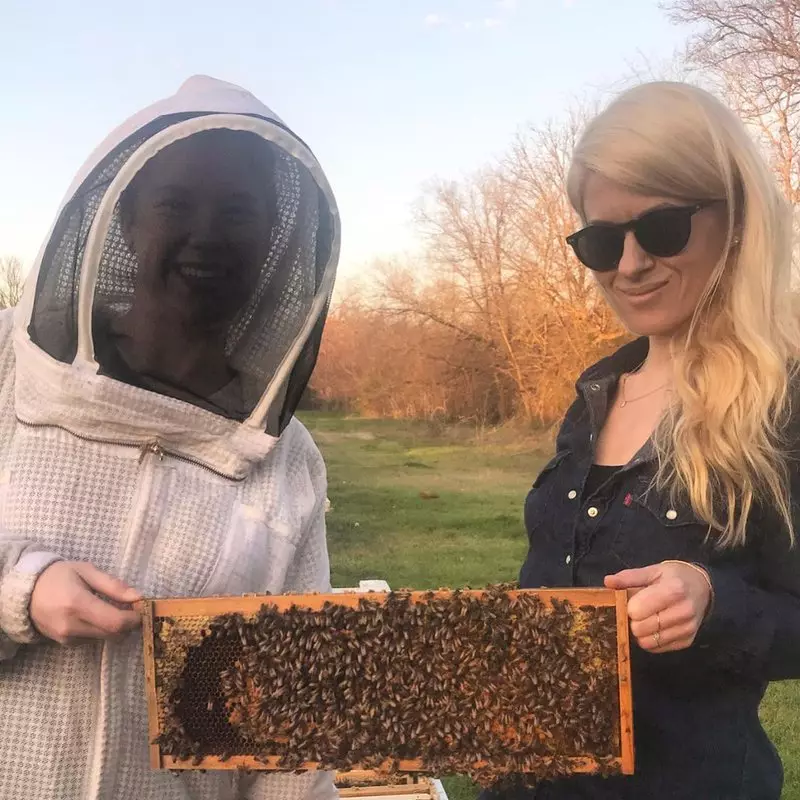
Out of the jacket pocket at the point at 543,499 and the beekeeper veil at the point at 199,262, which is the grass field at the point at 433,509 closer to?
the jacket pocket at the point at 543,499

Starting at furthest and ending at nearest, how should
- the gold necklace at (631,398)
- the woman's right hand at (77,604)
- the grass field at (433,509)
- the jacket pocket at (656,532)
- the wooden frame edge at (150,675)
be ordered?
1. the grass field at (433,509)
2. the gold necklace at (631,398)
3. the jacket pocket at (656,532)
4. the wooden frame edge at (150,675)
5. the woman's right hand at (77,604)

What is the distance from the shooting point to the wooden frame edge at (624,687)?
193 cm

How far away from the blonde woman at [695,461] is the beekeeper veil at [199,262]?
36.0 inches

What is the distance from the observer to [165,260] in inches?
85.4

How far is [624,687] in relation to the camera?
6.45ft

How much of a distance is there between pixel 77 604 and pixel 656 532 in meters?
1.55

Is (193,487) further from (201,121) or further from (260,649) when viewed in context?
(201,121)

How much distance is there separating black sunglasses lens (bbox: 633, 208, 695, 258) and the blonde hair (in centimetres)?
6

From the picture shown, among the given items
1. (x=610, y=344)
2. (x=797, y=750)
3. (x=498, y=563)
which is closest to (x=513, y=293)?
(x=610, y=344)

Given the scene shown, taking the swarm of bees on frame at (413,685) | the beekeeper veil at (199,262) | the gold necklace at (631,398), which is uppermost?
the beekeeper veil at (199,262)

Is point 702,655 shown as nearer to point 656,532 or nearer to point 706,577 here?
point 706,577

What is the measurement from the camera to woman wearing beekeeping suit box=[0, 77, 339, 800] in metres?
1.91

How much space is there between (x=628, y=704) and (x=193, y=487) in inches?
51.1

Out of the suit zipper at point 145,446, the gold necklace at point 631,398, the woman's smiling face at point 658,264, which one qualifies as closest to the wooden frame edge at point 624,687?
the gold necklace at point 631,398
